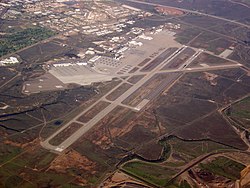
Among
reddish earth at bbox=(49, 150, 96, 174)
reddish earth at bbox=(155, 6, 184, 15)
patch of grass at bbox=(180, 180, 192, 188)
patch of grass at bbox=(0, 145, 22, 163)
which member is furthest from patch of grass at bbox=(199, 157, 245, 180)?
reddish earth at bbox=(155, 6, 184, 15)

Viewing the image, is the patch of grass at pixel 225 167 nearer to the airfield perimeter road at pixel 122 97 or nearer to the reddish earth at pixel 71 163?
the reddish earth at pixel 71 163

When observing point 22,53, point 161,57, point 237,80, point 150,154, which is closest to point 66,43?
point 22,53

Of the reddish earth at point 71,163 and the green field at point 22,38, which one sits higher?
the green field at point 22,38

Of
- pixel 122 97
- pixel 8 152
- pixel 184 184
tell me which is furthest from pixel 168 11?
pixel 184 184

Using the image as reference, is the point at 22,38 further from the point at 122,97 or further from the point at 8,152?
the point at 8,152

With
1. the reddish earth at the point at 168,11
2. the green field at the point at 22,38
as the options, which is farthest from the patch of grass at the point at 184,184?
the reddish earth at the point at 168,11

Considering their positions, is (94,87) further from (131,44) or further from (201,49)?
(201,49)
